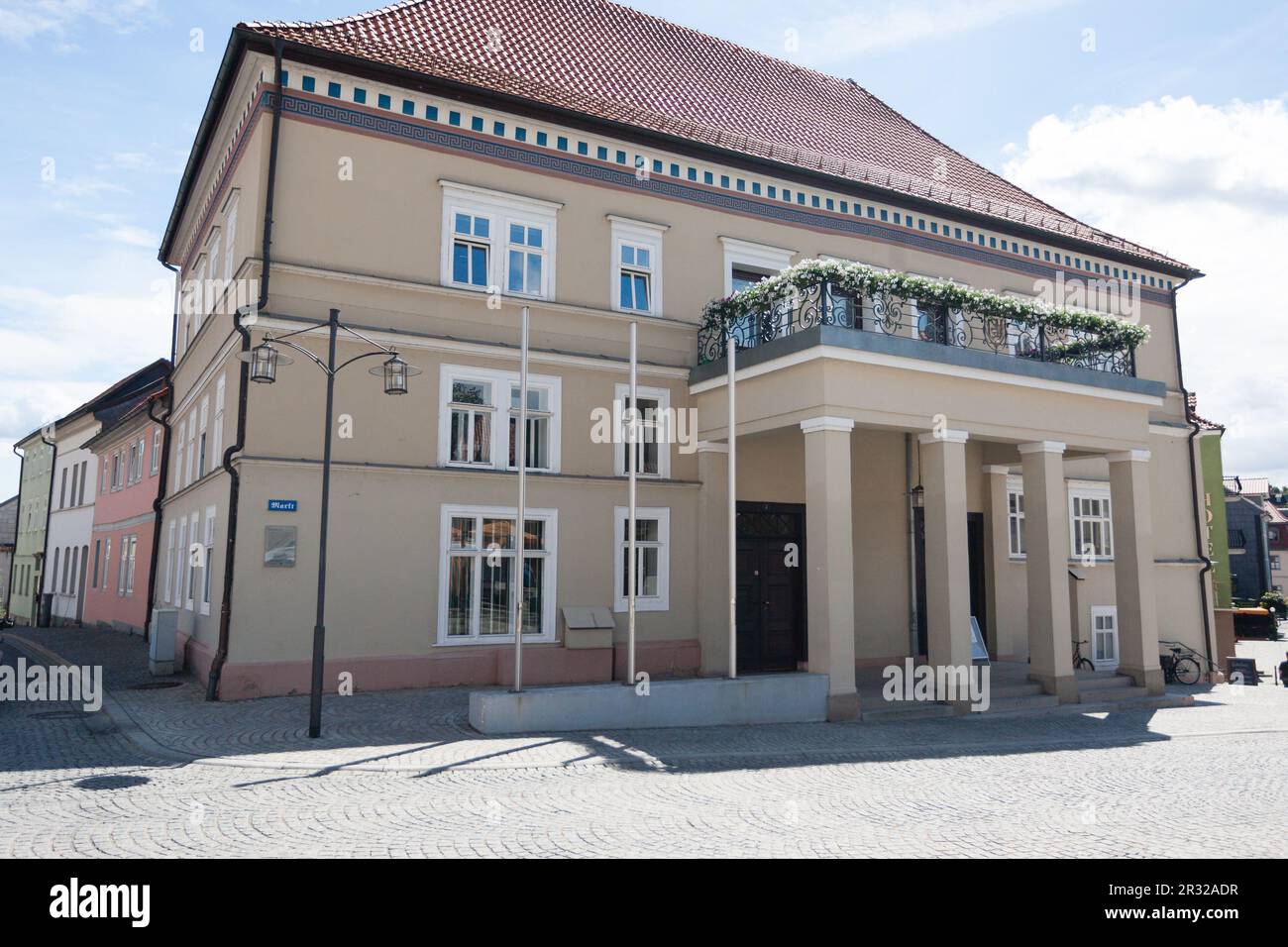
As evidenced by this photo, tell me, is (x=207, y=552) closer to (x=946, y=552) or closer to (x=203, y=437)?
(x=203, y=437)

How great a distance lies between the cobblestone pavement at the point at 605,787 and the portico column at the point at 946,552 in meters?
1.08

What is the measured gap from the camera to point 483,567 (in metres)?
14.7

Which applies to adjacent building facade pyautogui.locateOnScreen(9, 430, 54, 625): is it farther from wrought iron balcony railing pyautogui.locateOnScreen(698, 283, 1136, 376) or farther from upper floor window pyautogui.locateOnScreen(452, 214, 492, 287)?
wrought iron balcony railing pyautogui.locateOnScreen(698, 283, 1136, 376)

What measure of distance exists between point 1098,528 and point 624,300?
12141 millimetres

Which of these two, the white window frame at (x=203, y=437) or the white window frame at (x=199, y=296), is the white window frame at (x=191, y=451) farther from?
the white window frame at (x=199, y=296)

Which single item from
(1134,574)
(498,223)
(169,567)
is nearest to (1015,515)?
(1134,574)

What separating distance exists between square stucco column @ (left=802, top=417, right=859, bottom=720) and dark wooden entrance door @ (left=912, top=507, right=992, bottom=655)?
19.6 feet

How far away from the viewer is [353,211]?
1429 centimetres

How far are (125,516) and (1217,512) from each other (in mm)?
32980

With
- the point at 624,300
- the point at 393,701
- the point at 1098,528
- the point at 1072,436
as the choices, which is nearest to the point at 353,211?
the point at 624,300

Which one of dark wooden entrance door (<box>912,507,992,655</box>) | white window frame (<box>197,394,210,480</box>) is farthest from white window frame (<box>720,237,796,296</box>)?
white window frame (<box>197,394,210,480</box>)

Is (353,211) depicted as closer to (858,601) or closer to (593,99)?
(593,99)

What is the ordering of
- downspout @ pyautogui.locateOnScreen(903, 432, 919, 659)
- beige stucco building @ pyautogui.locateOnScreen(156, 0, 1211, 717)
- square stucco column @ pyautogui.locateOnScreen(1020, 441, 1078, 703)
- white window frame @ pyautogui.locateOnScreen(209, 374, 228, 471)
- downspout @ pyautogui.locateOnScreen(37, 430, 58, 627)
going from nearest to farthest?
beige stucco building @ pyautogui.locateOnScreen(156, 0, 1211, 717), square stucco column @ pyautogui.locateOnScreen(1020, 441, 1078, 703), white window frame @ pyautogui.locateOnScreen(209, 374, 228, 471), downspout @ pyautogui.locateOnScreen(903, 432, 919, 659), downspout @ pyautogui.locateOnScreen(37, 430, 58, 627)

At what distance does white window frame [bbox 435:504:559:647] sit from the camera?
14.3 m
